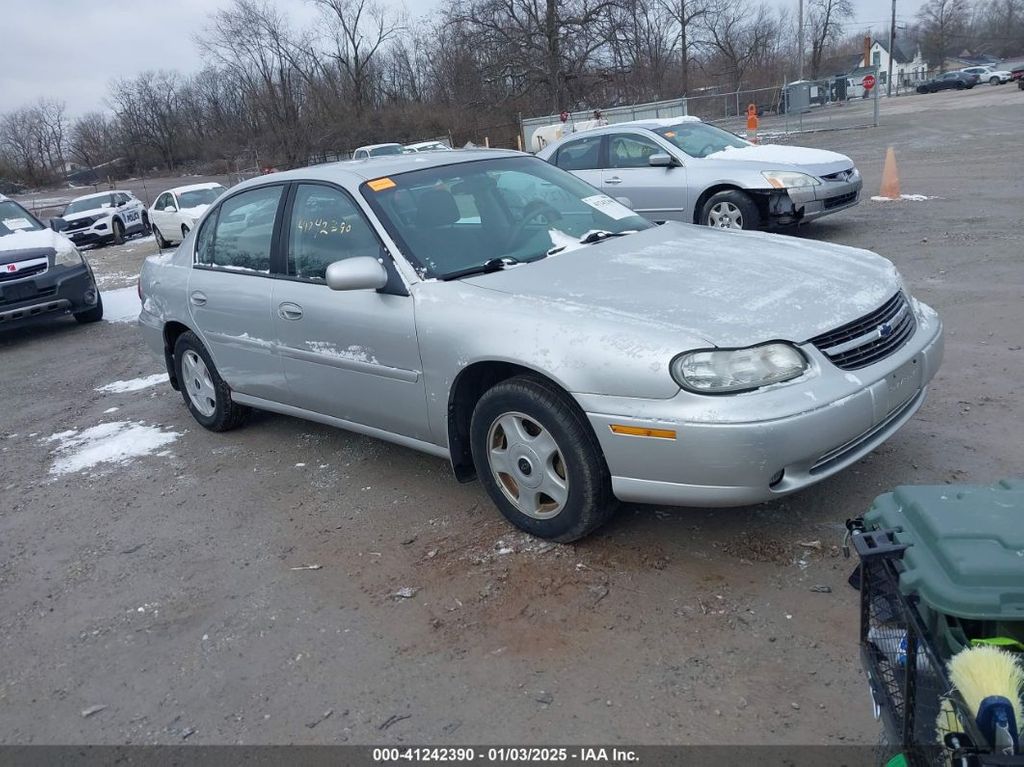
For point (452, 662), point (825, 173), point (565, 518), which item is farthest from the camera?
point (825, 173)

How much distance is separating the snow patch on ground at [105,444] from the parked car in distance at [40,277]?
160 inches

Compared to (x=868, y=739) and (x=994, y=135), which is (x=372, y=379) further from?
(x=994, y=135)

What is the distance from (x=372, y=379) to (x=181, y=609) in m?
1.32

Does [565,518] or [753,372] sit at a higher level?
[753,372]

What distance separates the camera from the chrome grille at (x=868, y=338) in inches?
132

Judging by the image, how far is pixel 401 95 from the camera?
5503cm

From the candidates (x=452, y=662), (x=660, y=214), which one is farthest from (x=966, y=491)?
(x=660, y=214)

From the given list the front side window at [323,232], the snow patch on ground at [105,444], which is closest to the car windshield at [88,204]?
the snow patch on ground at [105,444]

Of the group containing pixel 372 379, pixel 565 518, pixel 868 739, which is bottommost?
pixel 868 739

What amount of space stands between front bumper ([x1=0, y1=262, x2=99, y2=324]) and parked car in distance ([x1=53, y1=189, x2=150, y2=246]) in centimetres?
1299

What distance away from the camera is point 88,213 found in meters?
23.2

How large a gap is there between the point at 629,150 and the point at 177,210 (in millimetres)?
12599

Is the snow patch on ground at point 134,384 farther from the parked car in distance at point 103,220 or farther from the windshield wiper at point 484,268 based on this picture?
the parked car in distance at point 103,220

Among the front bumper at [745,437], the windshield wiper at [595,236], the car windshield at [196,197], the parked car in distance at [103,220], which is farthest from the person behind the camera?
the parked car in distance at [103,220]
